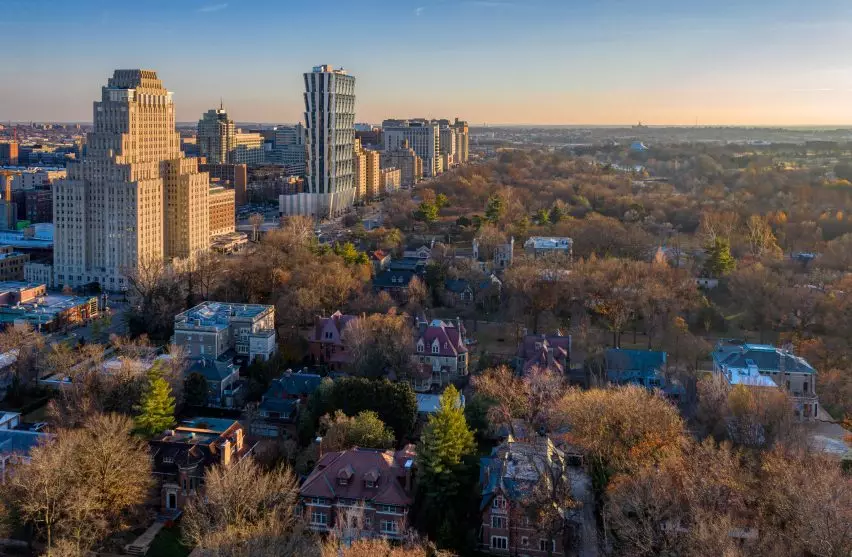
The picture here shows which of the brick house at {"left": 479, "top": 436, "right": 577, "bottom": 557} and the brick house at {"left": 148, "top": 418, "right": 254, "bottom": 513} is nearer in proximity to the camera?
the brick house at {"left": 479, "top": 436, "right": 577, "bottom": 557}

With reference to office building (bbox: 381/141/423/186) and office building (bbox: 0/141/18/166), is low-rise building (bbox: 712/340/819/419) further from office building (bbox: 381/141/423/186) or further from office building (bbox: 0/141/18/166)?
office building (bbox: 0/141/18/166)

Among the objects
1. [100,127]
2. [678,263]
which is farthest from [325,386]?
[100,127]

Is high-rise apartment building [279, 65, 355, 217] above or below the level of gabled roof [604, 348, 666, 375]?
above

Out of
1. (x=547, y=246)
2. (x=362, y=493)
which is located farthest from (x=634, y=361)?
(x=547, y=246)

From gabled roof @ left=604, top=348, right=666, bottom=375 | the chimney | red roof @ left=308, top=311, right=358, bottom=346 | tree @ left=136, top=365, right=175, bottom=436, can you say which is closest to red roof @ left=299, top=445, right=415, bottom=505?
the chimney

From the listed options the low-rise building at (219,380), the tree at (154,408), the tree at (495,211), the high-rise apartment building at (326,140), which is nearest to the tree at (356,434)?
the tree at (154,408)

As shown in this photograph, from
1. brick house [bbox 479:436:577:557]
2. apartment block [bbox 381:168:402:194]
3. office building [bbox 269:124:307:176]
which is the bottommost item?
brick house [bbox 479:436:577:557]
